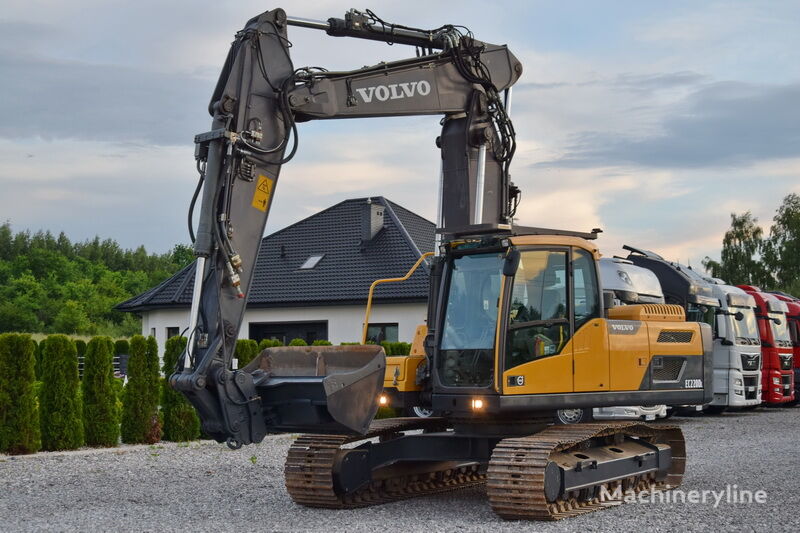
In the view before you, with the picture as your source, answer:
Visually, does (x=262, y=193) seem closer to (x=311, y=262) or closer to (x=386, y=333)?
(x=386, y=333)

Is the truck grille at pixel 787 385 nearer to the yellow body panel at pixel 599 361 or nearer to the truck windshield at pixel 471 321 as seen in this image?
the yellow body panel at pixel 599 361

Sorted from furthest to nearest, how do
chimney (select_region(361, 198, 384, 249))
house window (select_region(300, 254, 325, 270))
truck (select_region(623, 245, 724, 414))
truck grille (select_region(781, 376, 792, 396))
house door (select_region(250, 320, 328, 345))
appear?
house window (select_region(300, 254, 325, 270)) < chimney (select_region(361, 198, 384, 249)) < house door (select_region(250, 320, 328, 345)) < truck grille (select_region(781, 376, 792, 396)) < truck (select_region(623, 245, 724, 414))

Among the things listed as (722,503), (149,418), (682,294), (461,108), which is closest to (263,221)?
(461,108)

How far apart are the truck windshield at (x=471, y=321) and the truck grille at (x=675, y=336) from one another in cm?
222

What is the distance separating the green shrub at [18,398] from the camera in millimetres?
14398

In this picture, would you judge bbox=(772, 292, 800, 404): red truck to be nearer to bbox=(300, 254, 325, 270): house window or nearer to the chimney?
the chimney

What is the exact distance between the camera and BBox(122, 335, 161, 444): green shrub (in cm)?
1608

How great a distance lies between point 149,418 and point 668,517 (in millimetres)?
9417

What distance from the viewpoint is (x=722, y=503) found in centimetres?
1020

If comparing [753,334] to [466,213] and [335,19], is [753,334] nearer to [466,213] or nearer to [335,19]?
[466,213]

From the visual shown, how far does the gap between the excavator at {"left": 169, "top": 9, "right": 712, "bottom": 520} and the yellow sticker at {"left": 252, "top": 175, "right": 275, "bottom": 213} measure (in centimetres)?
1

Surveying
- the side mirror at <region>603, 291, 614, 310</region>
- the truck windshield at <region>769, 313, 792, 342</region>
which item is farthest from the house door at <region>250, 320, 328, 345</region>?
the side mirror at <region>603, 291, 614, 310</region>

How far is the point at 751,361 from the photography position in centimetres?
2373

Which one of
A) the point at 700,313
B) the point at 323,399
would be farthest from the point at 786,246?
the point at 323,399
